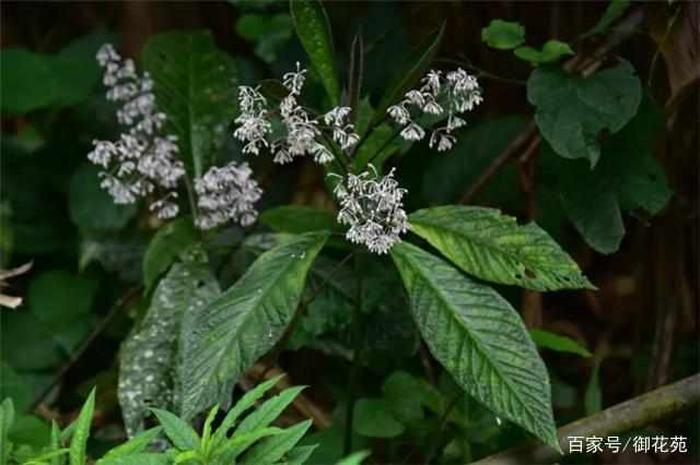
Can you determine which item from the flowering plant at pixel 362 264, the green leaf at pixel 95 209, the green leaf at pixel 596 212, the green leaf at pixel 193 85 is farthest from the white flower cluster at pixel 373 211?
the green leaf at pixel 95 209

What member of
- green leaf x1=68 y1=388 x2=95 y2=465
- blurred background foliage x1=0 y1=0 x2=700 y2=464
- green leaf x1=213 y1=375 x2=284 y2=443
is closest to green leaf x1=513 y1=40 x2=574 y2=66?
blurred background foliage x1=0 y1=0 x2=700 y2=464

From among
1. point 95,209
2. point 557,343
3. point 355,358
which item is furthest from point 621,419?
point 95,209

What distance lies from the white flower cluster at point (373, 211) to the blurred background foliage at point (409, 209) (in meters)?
0.25

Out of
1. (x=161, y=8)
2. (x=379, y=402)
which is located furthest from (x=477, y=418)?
(x=161, y=8)

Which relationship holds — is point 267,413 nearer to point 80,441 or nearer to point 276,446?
point 276,446

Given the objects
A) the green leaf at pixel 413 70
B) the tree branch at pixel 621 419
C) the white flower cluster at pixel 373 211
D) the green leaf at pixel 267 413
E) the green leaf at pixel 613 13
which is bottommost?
the tree branch at pixel 621 419

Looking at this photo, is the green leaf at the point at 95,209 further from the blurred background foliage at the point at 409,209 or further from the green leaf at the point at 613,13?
the green leaf at the point at 613,13

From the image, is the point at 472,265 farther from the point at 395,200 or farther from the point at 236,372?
the point at 236,372

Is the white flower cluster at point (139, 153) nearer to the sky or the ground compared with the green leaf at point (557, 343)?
nearer to the sky

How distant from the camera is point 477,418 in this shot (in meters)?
1.70

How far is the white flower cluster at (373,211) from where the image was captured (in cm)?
136

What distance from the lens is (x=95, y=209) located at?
1.99 metres

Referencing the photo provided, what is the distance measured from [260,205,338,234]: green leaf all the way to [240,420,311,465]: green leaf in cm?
49

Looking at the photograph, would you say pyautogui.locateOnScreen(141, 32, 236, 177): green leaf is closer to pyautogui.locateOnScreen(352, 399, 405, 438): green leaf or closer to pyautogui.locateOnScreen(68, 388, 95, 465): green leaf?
pyautogui.locateOnScreen(352, 399, 405, 438): green leaf
